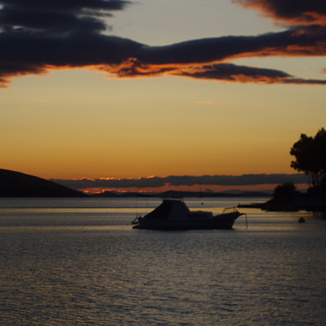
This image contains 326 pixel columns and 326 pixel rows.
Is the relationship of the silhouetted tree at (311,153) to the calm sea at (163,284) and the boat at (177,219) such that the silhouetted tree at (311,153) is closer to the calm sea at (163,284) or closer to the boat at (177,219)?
the boat at (177,219)

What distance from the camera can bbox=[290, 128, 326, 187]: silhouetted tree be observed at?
174500mm

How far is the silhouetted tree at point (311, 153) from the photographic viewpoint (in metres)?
174

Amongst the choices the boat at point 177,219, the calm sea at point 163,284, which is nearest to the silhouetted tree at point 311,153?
the boat at point 177,219

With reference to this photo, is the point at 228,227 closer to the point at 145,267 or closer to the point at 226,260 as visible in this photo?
the point at 226,260

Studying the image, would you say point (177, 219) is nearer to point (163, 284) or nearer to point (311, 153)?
point (163, 284)

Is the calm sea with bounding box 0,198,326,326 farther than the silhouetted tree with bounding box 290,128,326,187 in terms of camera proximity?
No

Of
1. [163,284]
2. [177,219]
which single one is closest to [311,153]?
[177,219]

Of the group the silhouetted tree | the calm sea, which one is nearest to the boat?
the calm sea

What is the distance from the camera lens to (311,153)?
175 metres

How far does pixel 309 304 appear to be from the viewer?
3525 cm

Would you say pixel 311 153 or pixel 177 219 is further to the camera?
pixel 311 153

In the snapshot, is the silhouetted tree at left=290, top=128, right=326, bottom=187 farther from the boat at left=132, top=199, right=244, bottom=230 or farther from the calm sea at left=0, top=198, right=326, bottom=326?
the calm sea at left=0, top=198, right=326, bottom=326

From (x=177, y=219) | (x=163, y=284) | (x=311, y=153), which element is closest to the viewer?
(x=163, y=284)

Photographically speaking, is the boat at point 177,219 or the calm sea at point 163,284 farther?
the boat at point 177,219
